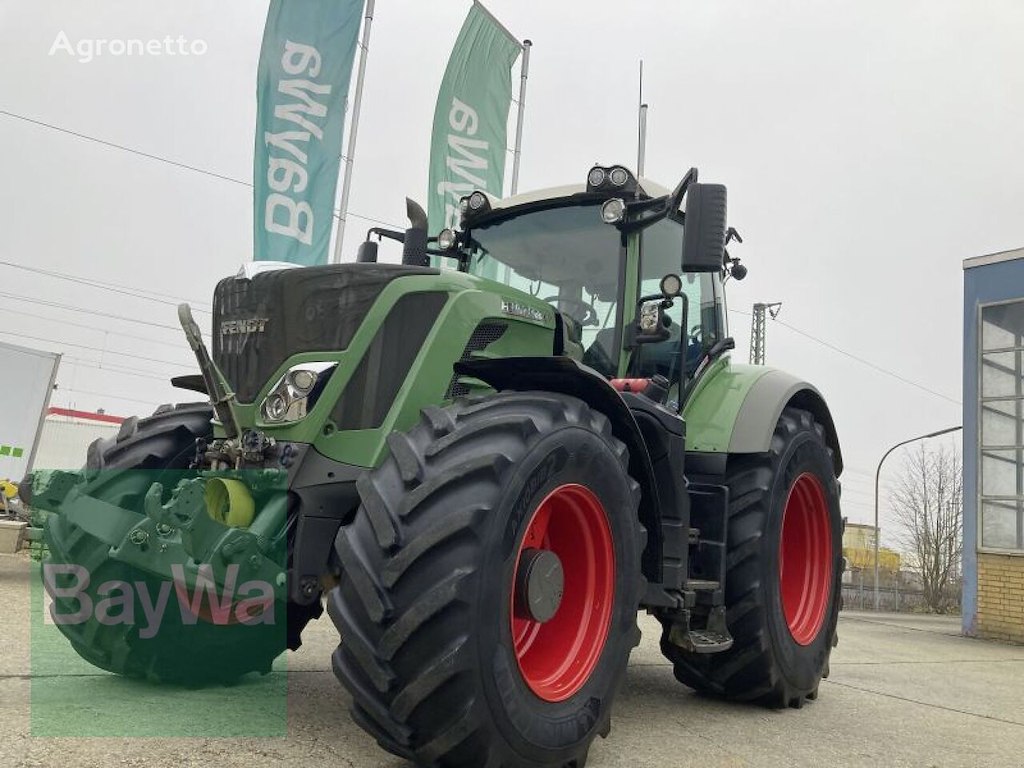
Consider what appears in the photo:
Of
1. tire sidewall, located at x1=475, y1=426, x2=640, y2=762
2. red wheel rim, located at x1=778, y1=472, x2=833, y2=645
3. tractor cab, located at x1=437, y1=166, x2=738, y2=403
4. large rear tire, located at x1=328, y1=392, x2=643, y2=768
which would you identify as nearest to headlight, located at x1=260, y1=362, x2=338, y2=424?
large rear tire, located at x1=328, y1=392, x2=643, y2=768

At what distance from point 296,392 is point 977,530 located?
12.1 meters

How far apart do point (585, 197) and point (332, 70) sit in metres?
8.34

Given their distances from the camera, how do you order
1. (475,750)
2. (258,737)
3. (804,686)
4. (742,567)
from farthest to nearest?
(804,686) → (742,567) → (258,737) → (475,750)

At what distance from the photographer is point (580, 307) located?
4699 mm

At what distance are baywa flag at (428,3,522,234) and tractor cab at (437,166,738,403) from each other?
8.50 metres

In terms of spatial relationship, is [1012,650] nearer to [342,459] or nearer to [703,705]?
[703,705]

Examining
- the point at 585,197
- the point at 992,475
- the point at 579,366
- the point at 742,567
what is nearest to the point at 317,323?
the point at 579,366

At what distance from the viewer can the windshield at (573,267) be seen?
15.3ft

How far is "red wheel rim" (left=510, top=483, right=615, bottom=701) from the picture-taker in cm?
336

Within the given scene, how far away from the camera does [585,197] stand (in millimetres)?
4797

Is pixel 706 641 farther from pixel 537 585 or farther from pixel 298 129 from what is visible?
pixel 298 129

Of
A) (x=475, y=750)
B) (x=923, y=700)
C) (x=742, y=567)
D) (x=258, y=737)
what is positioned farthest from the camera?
(x=923, y=700)

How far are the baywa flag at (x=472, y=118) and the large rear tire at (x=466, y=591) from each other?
1054cm

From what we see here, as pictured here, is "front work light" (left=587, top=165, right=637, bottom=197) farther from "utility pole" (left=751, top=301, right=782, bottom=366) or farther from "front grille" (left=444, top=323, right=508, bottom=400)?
"utility pole" (left=751, top=301, right=782, bottom=366)
